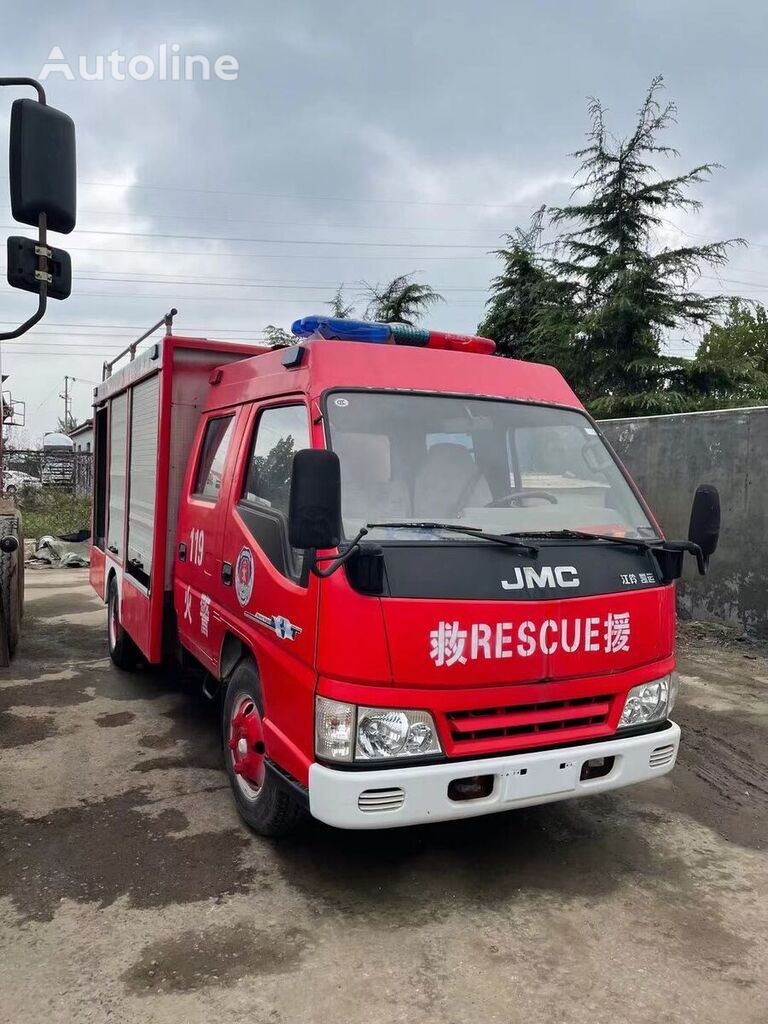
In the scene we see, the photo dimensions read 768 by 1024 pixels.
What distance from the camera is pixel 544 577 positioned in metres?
3.01

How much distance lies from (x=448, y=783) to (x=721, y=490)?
20.5 ft

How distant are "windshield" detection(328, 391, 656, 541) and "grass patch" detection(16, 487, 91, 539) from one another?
13.5 metres

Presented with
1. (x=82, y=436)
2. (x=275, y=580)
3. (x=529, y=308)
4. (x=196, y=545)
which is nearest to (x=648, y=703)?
(x=275, y=580)

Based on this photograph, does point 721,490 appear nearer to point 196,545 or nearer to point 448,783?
point 196,545

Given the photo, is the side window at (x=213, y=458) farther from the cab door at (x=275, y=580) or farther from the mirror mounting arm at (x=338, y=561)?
the mirror mounting arm at (x=338, y=561)

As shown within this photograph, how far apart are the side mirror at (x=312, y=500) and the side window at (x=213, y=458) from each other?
1542 millimetres

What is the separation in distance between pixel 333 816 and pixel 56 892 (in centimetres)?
127

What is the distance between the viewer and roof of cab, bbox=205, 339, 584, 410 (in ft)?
11.1

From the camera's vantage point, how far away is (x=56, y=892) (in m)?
3.11

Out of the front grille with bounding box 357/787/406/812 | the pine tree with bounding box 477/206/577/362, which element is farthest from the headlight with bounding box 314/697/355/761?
the pine tree with bounding box 477/206/577/362

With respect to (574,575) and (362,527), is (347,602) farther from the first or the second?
(574,575)

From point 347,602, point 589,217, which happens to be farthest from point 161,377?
point 589,217

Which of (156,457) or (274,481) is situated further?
(156,457)

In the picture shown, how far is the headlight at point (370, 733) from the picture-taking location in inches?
108
